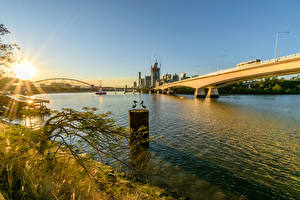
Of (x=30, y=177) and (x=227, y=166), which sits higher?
(x=30, y=177)

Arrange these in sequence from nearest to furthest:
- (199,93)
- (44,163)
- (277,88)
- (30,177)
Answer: (30,177), (44,163), (199,93), (277,88)

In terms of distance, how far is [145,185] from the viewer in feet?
17.8

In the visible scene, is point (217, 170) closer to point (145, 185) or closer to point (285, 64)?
point (145, 185)

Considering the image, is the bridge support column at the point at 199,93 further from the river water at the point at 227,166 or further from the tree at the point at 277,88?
the tree at the point at 277,88

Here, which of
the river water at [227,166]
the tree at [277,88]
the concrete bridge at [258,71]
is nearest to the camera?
the river water at [227,166]

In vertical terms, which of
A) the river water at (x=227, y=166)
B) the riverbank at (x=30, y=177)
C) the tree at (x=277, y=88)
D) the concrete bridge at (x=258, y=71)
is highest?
the concrete bridge at (x=258, y=71)

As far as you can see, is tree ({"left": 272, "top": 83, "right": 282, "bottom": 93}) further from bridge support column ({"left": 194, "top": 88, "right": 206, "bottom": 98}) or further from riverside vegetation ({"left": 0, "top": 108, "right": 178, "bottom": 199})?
riverside vegetation ({"left": 0, "top": 108, "right": 178, "bottom": 199})

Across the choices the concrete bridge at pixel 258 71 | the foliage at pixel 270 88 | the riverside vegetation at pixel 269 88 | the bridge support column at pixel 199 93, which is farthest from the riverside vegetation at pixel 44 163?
the foliage at pixel 270 88

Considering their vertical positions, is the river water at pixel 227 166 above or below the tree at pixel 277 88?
below

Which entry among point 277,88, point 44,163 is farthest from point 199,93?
point 277,88

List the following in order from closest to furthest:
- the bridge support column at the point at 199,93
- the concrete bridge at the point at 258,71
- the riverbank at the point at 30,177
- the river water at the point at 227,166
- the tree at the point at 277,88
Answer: the riverbank at the point at 30,177 < the river water at the point at 227,166 < the concrete bridge at the point at 258,71 < the bridge support column at the point at 199,93 < the tree at the point at 277,88

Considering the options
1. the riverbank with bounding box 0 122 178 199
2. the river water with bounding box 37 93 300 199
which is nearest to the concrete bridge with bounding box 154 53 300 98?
the river water with bounding box 37 93 300 199

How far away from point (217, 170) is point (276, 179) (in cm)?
241

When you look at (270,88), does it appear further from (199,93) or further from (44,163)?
(44,163)
